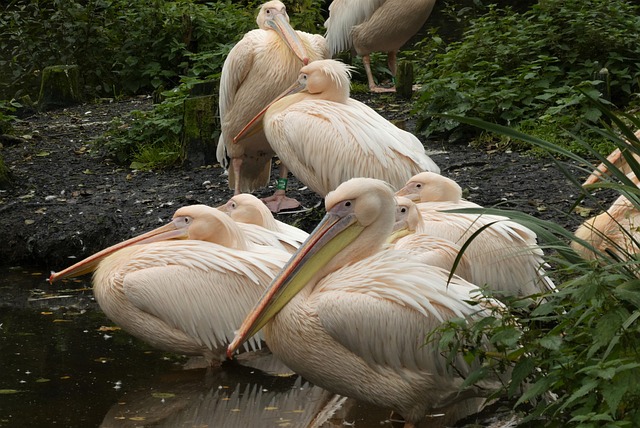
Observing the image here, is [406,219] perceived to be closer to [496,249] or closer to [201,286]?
[496,249]

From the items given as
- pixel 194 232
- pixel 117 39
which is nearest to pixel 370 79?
pixel 117 39

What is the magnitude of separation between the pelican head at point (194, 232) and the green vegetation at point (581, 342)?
1.82 meters

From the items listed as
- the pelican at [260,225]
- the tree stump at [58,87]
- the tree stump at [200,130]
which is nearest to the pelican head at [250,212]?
the pelican at [260,225]

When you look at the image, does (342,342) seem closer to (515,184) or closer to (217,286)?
(217,286)

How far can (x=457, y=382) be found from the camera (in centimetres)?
385

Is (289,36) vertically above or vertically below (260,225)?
above

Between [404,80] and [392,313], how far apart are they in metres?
6.04

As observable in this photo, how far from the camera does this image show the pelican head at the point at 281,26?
22.7 feet

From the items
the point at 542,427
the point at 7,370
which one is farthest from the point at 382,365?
the point at 7,370

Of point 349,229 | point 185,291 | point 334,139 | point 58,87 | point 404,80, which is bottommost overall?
point 58,87

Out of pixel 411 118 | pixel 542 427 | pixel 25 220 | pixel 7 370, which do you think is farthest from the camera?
pixel 411 118

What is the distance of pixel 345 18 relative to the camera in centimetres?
994

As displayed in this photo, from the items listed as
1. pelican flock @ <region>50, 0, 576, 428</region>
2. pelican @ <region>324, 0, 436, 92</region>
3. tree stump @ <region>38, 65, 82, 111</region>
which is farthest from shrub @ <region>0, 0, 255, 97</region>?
pelican flock @ <region>50, 0, 576, 428</region>

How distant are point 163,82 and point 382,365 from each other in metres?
8.15
